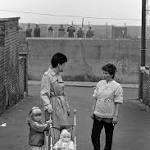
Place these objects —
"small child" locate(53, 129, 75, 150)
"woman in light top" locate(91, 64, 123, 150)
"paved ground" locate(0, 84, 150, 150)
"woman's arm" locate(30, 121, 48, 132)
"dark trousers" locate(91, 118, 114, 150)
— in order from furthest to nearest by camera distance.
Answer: "paved ground" locate(0, 84, 150, 150), "dark trousers" locate(91, 118, 114, 150), "woman in light top" locate(91, 64, 123, 150), "woman's arm" locate(30, 121, 48, 132), "small child" locate(53, 129, 75, 150)

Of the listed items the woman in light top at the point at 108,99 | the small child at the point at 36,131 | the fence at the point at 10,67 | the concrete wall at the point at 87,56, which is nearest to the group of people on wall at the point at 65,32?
the concrete wall at the point at 87,56

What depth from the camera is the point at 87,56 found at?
26562mm

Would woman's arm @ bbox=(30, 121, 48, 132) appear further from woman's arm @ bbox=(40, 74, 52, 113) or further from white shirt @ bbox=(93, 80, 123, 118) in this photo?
white shirt @ bbox=(93, 80, 123, 118)

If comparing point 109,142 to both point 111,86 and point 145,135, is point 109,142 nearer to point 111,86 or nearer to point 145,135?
point 111,86

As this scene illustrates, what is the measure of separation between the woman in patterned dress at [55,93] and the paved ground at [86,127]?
203cm

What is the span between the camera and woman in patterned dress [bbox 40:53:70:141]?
7512 millimetres

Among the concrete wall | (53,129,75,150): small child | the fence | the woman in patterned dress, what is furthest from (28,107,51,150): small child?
the concrete wall

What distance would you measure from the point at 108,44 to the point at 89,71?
1.63 meters

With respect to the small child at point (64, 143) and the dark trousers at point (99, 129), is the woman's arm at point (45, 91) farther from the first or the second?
the dark trousers at point (99, 129)

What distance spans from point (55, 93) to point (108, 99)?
3.16 ft

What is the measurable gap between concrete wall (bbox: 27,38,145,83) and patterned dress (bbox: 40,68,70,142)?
18711 mm

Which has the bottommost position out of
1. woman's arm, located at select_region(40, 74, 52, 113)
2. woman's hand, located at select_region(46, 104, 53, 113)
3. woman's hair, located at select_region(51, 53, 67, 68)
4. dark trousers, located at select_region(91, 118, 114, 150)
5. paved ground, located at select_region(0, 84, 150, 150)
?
paved ground, located at select_region(0, 84, 150, 150)

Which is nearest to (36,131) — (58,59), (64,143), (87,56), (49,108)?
(49,108)

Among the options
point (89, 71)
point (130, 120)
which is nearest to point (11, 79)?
point (130, 120)
